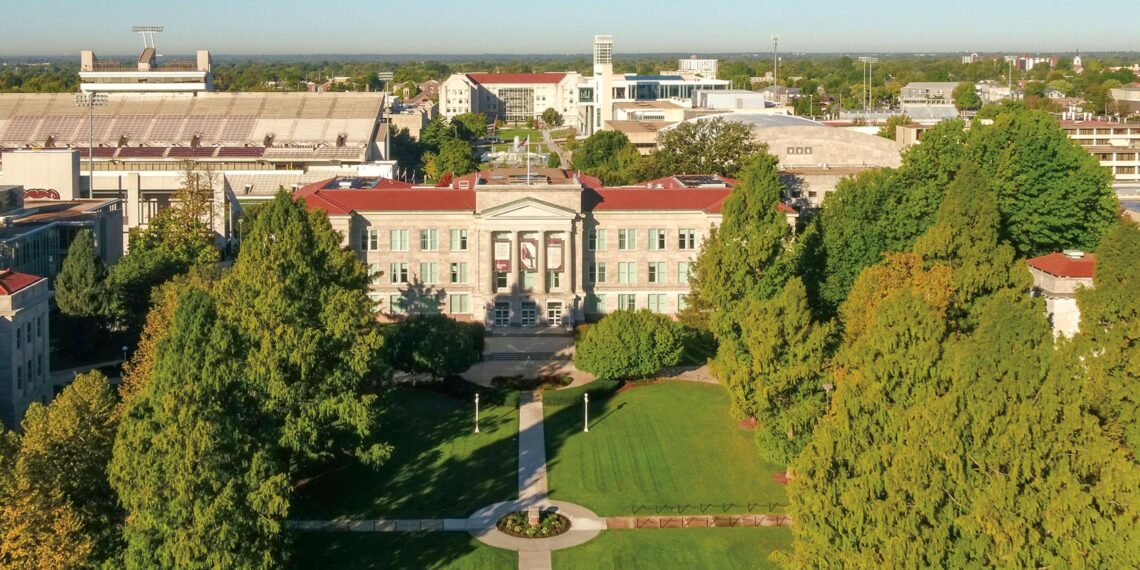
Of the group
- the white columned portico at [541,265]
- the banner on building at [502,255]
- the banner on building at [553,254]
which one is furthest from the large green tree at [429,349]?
the banner on building at [553,254]

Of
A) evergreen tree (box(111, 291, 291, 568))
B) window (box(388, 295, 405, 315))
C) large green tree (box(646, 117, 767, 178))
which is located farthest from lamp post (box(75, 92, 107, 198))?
evergreen tree (box(111, 291, 291, 568))

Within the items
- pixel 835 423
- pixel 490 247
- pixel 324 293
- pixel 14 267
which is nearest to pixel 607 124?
pixel 490 247

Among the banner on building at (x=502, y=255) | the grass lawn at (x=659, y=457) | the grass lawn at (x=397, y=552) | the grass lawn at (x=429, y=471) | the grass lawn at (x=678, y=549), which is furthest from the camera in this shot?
the banner on building at (x=502, y=255)

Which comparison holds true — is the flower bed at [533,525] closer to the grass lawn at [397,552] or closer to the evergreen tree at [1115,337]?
the grass lawn at [397,552]

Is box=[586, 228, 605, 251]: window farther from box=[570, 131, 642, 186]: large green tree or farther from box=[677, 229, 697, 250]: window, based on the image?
box=[570, 131, 642, 186]: large green tree

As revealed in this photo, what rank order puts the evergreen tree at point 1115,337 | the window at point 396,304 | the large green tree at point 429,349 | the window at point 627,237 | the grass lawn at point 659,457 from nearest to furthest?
the evergreen tree at point 1115,337
the grass lawn at point 659,457
the large green tree at point 429,349
the window at point 396,304
the window at point 627,237

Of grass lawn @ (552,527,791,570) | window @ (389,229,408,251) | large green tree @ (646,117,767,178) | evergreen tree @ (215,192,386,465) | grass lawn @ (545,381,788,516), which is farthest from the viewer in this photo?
large green tree @ (646,117,767,178)
